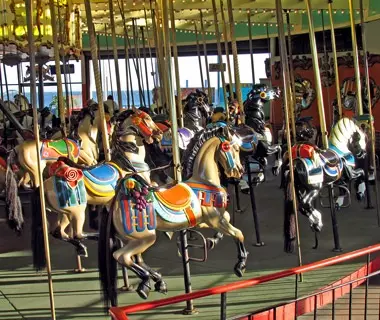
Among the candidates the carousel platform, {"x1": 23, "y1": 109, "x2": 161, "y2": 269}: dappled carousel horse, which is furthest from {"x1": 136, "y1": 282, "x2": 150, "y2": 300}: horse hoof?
{"x1": 23, "y1": 109, "x2": 161, "y2": 269}: dappled carousel horse

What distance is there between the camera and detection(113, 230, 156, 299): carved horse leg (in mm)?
3752

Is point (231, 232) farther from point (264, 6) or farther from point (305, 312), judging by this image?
point (264, 6)

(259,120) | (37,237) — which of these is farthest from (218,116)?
(37,237)

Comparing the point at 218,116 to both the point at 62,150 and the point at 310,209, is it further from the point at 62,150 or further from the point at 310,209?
the point at 310,209

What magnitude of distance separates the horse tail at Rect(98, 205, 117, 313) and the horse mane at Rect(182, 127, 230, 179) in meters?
0.83

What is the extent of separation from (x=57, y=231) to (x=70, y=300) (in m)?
0.71

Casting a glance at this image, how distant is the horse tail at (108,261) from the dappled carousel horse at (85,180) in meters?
0.93

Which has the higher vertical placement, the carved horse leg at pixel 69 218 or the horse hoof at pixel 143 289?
the carved horse leg at pixel 69 218

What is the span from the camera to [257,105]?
7.39 m

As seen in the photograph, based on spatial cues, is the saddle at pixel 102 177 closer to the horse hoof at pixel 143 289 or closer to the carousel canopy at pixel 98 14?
the horse hoof at pixel 143 289

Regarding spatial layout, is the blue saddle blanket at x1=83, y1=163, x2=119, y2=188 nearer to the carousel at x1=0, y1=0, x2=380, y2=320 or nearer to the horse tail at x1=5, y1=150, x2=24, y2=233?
the carousel at x1=0, y1=0, x2=380, y2=320

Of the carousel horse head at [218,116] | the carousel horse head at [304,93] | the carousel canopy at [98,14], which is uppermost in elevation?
the carousel canopy at [98,14]

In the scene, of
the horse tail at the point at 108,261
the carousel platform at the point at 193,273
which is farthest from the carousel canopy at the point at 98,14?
the horse tail at the point at 108,261

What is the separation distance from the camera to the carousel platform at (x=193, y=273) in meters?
4.23
